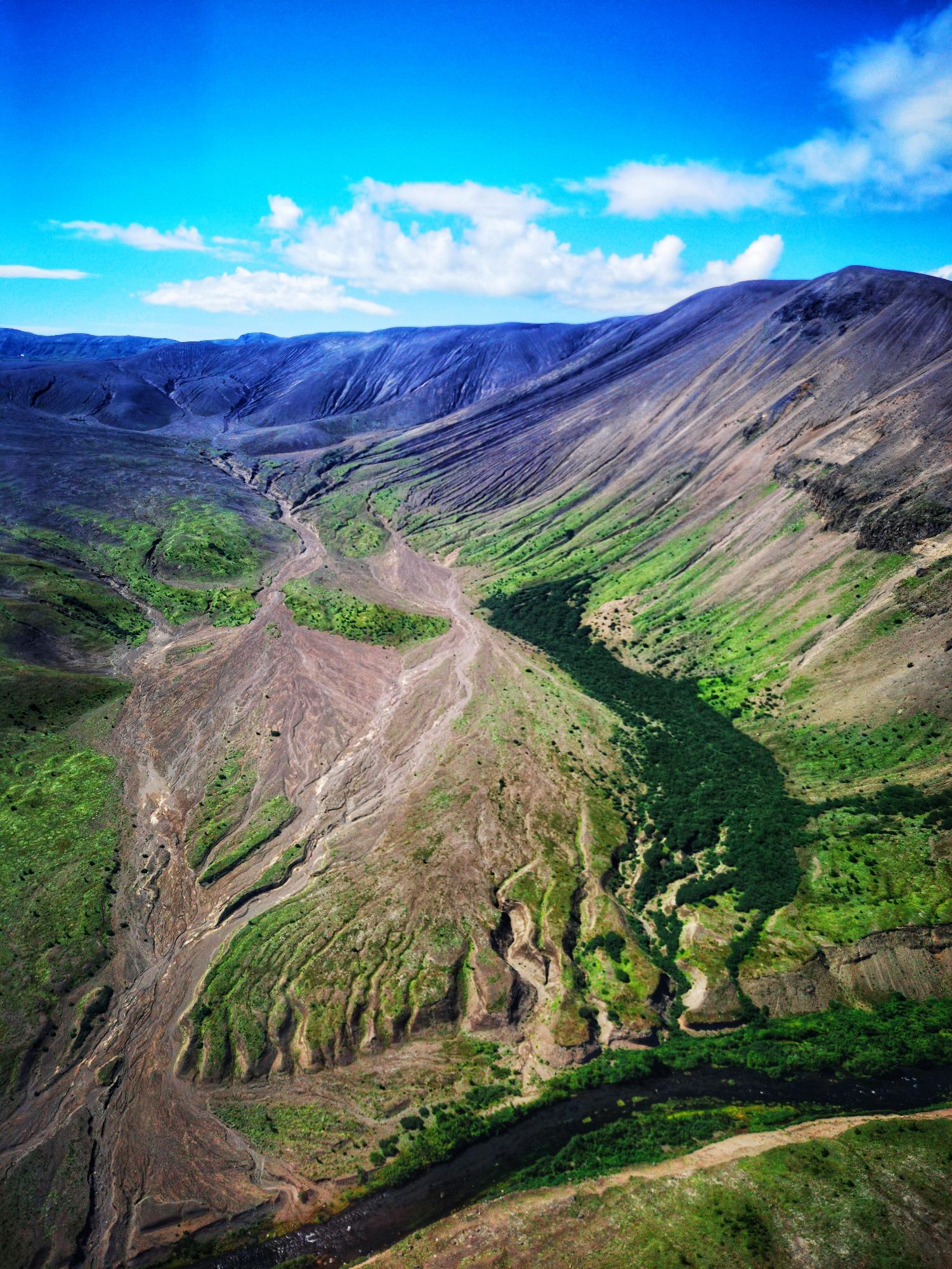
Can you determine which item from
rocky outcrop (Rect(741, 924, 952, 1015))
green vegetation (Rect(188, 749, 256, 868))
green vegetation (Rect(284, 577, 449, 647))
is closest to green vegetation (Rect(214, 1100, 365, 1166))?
green vegetation (Rect(188, 749, 256, 868))

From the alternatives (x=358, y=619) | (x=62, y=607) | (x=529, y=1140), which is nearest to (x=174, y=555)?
(x=62, y=607)

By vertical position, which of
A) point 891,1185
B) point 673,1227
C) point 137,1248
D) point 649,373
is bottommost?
point 137,1248

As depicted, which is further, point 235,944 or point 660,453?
point 660,453

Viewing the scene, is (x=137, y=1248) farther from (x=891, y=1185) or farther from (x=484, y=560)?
(x=484, y=560)

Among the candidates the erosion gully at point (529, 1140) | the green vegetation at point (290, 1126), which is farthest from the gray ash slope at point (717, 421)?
the green vegetation at point (290, 1126)

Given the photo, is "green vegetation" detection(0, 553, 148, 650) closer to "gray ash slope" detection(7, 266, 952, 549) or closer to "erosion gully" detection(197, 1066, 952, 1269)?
"erosion gully" detection(197, 1066, 952, 1269)

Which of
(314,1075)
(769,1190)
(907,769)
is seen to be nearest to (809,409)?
(907,769)

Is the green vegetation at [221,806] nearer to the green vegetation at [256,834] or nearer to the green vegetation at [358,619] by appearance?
the green vegetation at [256,834]
